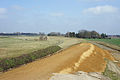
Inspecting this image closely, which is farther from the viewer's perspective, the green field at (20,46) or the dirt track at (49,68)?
the green field at (20,46)

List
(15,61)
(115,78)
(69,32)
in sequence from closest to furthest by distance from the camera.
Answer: (115,78) < (15,61) < (69,32)

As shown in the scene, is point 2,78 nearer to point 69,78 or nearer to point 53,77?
point 53,77

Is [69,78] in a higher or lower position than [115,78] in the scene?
higher

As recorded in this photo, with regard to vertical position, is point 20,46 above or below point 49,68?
above

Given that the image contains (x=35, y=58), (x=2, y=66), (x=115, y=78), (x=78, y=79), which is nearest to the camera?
(x=78, y=79)

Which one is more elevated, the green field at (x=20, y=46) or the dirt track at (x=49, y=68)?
the green field at (x=20, y=46)

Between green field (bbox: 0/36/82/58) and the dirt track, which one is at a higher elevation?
green field (bbox: 0/36/82/58)

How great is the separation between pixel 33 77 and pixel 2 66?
4603mm

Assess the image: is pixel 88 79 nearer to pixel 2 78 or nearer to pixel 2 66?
pixel 2 78

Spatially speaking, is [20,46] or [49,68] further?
[20,46]

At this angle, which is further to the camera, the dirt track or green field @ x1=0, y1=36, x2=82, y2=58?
green field @ x1=0, y1=36, x2=82, y2=58

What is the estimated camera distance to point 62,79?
11.1m

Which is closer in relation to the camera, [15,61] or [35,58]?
[15,61]

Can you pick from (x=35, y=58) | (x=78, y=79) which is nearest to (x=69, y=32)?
(x=35, y=58)
